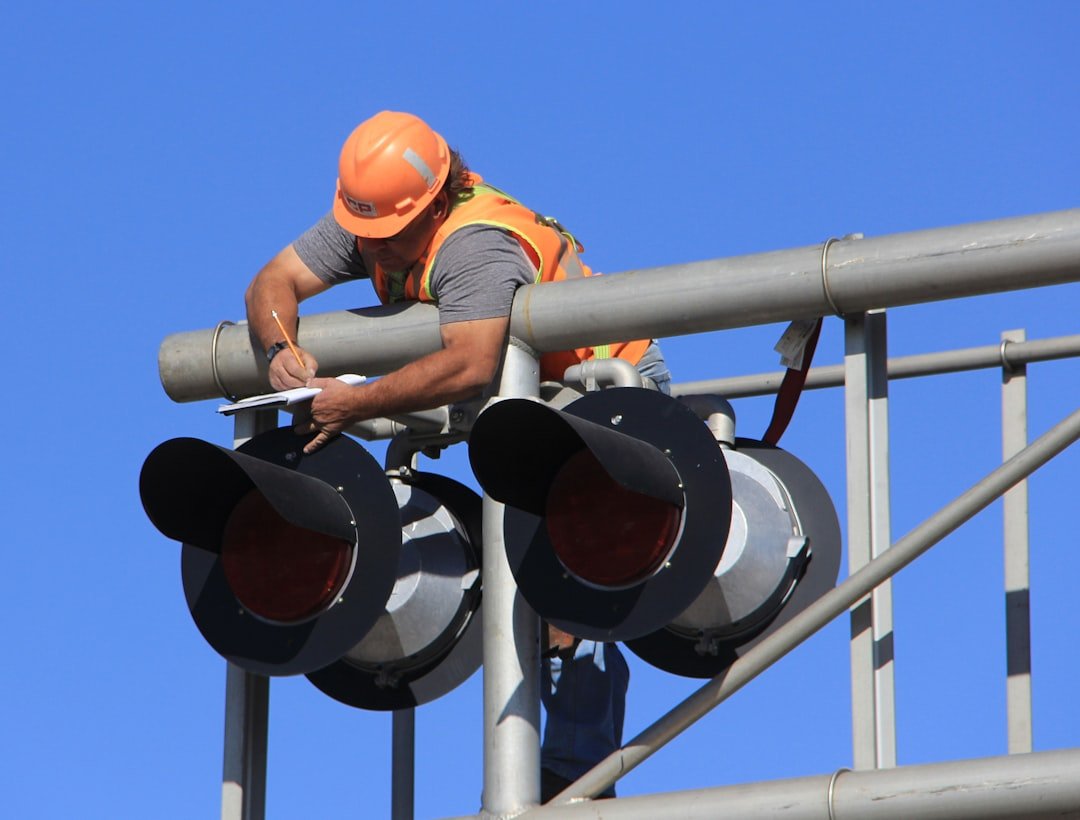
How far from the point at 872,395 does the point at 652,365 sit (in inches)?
58.9

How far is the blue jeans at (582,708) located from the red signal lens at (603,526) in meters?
1.02

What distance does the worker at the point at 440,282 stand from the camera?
6.71 m

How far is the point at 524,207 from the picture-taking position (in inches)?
290

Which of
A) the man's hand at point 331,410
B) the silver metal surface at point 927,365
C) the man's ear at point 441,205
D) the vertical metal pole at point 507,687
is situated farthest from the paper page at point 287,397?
the silver metal surface at point 927,365

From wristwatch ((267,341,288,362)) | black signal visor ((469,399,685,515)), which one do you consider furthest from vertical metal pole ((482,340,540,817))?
wristwatch ((267,341,288,362))

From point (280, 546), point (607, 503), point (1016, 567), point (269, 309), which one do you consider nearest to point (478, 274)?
point (269, 309)

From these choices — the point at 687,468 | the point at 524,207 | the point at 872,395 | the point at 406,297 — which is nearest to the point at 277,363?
the point at 406,297

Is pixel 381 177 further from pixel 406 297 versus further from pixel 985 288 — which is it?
pixel 985 288

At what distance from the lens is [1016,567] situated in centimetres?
721

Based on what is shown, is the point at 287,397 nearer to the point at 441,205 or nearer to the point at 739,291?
the point at 441,205

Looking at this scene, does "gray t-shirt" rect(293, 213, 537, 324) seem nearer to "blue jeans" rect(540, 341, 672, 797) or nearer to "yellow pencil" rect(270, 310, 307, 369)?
"yellow pencil" rect(270, 310, 307, 369)

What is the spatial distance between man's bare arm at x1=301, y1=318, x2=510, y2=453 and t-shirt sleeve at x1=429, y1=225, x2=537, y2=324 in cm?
6

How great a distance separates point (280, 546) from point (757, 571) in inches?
59.7

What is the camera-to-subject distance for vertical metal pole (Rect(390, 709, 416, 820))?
7496 millimetres
